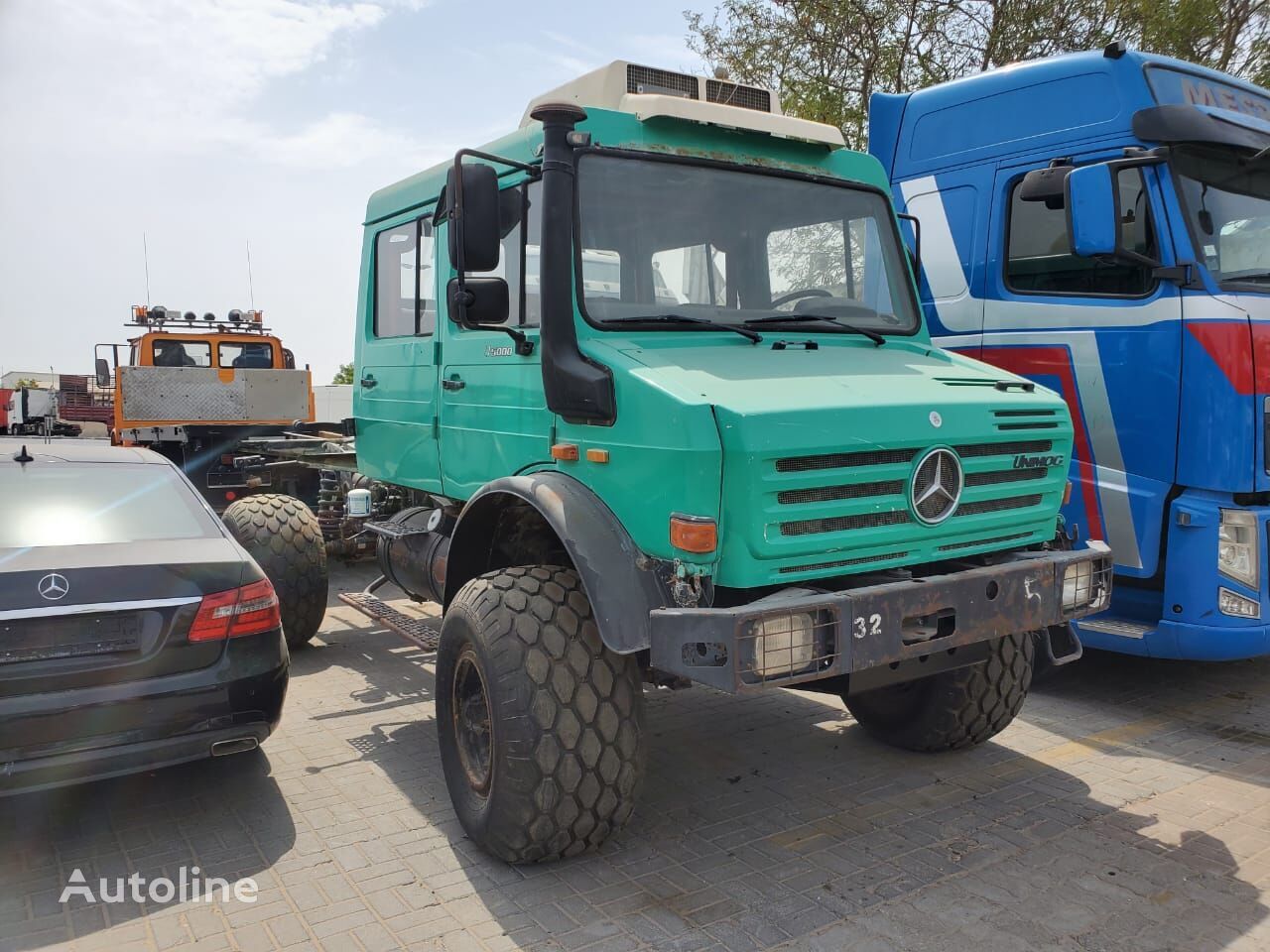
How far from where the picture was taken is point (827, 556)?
3385 millimetres

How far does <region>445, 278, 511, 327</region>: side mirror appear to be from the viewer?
394 centimetres

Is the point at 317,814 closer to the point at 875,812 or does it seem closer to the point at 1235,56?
the point at 875,812

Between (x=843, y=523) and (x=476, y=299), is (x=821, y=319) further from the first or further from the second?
(x=476, y=299)

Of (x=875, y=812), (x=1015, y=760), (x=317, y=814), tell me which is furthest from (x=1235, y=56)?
(x=317, y=814)

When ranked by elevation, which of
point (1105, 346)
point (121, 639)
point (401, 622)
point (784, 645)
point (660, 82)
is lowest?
point (401, 622)

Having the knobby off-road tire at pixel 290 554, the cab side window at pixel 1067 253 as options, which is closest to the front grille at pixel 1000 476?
the cab side window at pixel 1067 253

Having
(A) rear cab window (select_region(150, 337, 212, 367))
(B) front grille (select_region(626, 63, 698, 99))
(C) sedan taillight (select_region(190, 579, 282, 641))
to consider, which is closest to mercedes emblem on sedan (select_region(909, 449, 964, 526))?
(B) front grille (select_region(626, 63, 698, 99))

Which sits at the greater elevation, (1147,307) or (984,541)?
(1147,307)

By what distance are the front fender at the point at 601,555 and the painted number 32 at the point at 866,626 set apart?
628mm

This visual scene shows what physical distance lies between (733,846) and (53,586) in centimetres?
271

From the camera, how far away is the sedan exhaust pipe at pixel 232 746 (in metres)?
3.83

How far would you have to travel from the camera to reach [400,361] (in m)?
5.48

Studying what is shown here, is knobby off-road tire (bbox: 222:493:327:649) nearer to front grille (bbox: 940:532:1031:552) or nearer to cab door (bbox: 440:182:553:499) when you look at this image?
cab door (bbox: 440:182:553:499)

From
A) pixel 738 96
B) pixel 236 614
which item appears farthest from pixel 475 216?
pixel 236 614
